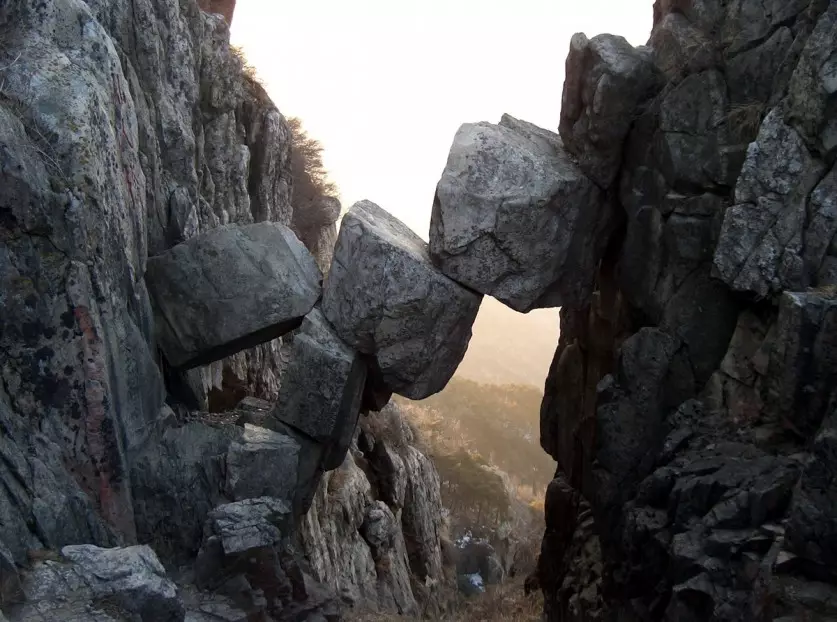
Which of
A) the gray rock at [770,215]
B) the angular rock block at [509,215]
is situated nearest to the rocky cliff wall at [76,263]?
the angular rock block at [509,215]

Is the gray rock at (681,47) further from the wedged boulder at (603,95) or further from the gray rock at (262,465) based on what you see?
the gray rock at (262,465)

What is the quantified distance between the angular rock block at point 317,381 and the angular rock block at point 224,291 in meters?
0.57

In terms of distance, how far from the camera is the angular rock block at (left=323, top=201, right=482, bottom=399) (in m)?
14.7

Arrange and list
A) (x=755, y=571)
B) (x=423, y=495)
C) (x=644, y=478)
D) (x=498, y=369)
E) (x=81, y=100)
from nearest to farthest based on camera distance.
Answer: (x=755, y=571) → (x=81, y=100) → (x=644, y=478) → (x=423, y=495) → (x=498, y=369)

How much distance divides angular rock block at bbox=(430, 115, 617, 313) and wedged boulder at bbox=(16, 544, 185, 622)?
323 inches

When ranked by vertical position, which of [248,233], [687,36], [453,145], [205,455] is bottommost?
[205,455]

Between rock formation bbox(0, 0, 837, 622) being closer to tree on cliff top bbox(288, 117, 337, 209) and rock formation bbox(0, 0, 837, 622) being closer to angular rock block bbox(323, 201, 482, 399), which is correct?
angular rock block bbox(323, 201, 482, 399)

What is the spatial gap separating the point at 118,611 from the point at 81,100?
7.36 metres

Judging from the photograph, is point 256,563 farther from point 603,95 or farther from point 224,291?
point 603,95

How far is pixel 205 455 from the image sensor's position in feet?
42.9

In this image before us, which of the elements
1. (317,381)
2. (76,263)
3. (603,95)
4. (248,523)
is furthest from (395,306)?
(76,263)

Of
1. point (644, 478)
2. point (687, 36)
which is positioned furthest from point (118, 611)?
point (687, 36)

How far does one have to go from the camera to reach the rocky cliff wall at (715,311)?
1021 centimetres

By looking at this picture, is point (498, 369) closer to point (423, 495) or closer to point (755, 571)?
point (423, 495)
